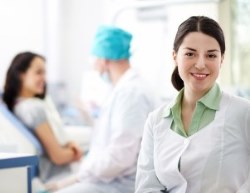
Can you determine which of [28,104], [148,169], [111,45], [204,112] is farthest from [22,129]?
[204,112]

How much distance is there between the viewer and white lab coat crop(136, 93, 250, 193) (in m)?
1.37

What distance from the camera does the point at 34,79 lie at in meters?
2.41

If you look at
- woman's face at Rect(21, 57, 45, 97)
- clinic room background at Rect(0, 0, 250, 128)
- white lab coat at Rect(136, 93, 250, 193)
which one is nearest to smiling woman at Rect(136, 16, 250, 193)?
white lab coat at Rect(136, 93, 250, 193)

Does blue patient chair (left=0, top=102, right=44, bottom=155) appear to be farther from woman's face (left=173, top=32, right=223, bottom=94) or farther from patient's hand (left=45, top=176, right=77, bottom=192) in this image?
woman's face (left=173, top=32, right=223, bottom=94)

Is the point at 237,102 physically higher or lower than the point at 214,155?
higher

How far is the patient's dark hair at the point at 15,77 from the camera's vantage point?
2.38 meters

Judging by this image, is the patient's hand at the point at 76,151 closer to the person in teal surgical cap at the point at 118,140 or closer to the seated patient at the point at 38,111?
the seated patient at the point at 38,111

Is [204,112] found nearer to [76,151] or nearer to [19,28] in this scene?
[76,151]

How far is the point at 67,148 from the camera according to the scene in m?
2.38

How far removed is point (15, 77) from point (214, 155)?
4.39 ft

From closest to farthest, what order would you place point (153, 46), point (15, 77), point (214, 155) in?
1. point (214, 155)
2. point (15, 77)
3. point (153, 46)

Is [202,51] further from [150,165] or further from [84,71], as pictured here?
[84,71]

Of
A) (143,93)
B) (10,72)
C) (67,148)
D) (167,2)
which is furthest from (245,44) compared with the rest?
(10,72)

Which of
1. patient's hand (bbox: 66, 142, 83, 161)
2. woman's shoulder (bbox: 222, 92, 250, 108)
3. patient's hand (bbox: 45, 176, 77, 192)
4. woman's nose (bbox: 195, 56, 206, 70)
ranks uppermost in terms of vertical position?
woman's nose (bbox: 195, 56, 206, 70)
